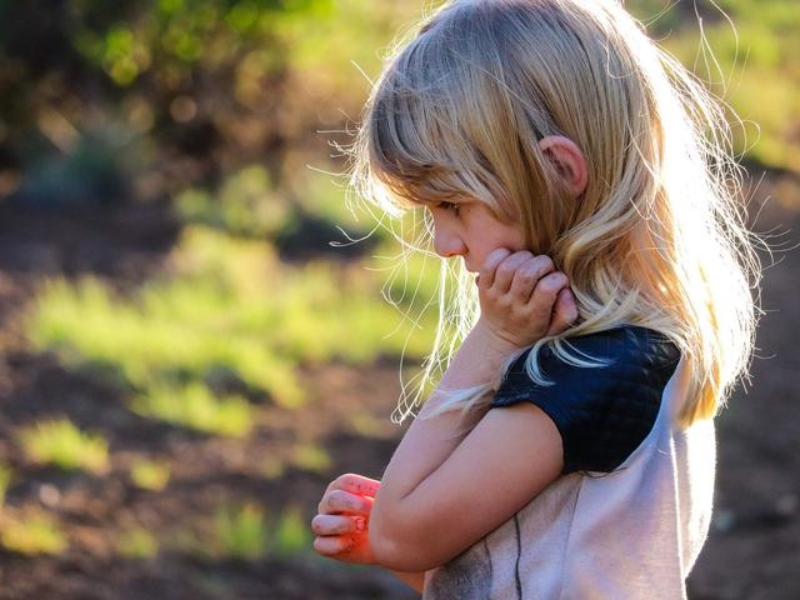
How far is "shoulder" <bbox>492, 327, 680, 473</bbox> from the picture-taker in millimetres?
1687

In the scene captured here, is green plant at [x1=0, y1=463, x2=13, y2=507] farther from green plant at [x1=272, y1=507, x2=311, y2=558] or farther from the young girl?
the young girl

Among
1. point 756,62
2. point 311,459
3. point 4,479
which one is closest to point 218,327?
point 311,459

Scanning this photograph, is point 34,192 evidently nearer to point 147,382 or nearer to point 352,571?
point 147,382

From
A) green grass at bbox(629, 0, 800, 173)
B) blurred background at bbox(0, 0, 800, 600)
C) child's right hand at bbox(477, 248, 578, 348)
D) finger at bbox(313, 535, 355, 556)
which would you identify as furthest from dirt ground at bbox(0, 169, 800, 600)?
green grass at bbox(629, 0, 800, 173)

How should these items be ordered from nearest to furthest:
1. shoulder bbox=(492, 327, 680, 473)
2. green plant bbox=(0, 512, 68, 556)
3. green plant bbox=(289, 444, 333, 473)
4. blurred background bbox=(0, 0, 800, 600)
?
shoulder bbox=(492, 327, 680, 473), green plant bbox=(0, 512, 68, 556), blurred background bbox=(0, 0, 800, 600), green plant bbox=(289, 444, 333, 473)

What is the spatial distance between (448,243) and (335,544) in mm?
479

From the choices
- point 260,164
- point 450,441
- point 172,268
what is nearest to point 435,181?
point 450,441

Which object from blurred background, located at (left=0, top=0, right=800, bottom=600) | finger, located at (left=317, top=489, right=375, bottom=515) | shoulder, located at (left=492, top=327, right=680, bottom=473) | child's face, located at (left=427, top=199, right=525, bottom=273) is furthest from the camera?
blurred background, located at (left=0, top=0, right=800, bottom=600)

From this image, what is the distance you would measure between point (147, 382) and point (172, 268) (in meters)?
1.65

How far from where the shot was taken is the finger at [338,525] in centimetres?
197

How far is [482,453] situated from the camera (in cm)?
173

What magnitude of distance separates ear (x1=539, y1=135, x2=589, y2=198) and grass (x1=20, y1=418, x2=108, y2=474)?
3.25m

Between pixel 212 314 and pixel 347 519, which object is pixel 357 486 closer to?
pixel 347 519

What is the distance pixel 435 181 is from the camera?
181 centimetres
